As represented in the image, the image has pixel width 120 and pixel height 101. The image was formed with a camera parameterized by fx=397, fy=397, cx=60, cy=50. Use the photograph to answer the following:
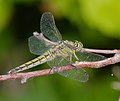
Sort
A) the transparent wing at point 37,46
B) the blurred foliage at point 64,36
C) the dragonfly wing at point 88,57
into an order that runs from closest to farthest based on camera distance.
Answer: the dragonfly wing at point 88,57 < the transparent wing at point 37,46 < the blurred foliage at point 64,36

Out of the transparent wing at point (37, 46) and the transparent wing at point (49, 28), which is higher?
the transparent wing at point (49, 28)

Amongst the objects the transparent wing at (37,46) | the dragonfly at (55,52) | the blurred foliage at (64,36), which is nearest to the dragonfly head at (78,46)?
the dragonfly at (55,52)

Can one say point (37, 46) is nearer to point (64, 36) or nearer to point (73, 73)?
point (73, 73)

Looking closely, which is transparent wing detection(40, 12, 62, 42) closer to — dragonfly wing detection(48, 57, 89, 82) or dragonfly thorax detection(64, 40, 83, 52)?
dragonfly thorax detection(64, 40, 83, 52)

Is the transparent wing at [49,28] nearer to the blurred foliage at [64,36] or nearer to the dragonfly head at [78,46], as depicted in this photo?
the dragonfly head at [78,46]

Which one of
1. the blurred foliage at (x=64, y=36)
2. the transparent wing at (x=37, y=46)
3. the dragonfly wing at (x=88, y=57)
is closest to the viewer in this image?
the dragonfly wing at (x=88, y=57)

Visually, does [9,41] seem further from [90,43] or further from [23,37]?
[90,43]

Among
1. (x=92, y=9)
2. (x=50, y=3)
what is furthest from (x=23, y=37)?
(x=92, y=9)
